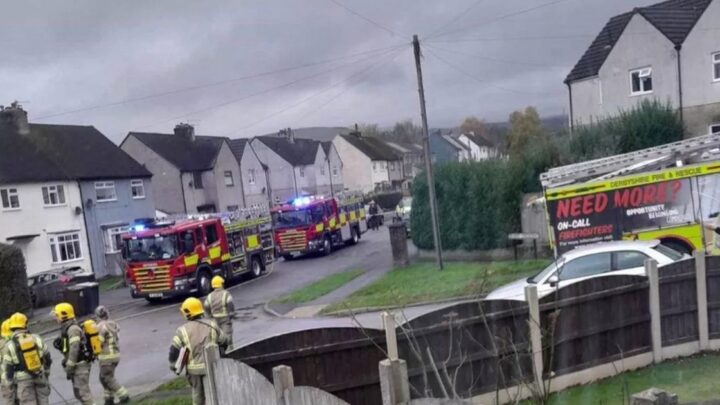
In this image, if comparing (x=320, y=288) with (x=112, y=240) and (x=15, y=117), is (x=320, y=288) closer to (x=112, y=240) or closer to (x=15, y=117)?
(x=112, y=240)

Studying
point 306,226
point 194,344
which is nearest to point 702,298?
point 194,344

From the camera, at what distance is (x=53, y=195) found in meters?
29.1

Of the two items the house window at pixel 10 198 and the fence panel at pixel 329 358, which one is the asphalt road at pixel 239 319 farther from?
the house window at pixel 10 198

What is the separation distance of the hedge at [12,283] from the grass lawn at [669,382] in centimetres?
1910

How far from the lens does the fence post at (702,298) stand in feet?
24.3

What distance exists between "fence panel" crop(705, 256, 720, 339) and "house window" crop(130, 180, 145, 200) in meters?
31.2

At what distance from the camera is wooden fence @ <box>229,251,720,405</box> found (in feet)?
18.8

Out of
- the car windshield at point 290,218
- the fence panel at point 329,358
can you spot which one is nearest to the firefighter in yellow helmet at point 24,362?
the fence panel at point 329,358

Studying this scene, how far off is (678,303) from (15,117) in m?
31.3

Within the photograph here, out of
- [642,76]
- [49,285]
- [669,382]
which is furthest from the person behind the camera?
[642,76]

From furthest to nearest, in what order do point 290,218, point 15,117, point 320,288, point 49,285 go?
1. point 15,117
2. point 290,218
3. point 49,285
4. point 320,288

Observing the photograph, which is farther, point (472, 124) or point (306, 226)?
point (306, 226)

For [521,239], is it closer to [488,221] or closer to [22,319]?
[488,221]

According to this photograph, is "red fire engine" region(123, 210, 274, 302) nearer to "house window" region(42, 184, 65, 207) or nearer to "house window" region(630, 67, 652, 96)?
"house window" region(42, 184, 65, 207)
